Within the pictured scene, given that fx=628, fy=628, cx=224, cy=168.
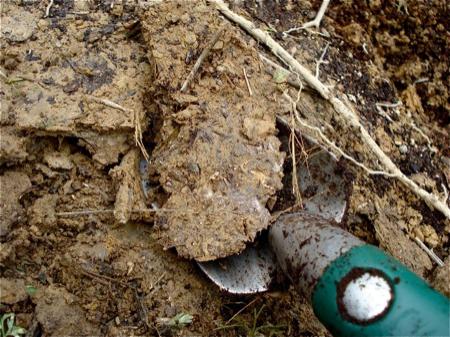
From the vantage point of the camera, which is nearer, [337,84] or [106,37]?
[106,37]

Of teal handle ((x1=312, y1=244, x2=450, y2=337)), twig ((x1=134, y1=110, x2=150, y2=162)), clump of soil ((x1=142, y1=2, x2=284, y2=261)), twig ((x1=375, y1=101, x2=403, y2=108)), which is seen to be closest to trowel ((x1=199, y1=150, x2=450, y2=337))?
teal handle ((x1=312, y1=244, x2=450, y2=337))

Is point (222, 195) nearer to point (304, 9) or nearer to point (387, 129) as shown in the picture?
point (387, 129)

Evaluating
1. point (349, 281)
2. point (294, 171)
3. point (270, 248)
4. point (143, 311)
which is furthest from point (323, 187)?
point (143, 311)

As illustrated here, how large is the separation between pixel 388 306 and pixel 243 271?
49 cm

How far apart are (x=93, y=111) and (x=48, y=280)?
18.6 inches

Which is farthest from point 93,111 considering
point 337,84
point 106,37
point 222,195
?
point 337,84

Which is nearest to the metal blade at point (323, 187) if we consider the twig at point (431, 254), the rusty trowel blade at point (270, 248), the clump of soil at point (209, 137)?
the rusty trowel blade at point (270, 248)

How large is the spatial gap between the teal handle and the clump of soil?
301 mm

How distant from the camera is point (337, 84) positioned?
203cm

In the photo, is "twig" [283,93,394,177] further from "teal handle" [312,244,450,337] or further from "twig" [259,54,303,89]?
"teal handle" [312,244,450,337]

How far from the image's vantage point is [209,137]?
167cm

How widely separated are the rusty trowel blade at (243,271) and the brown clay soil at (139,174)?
2.4 inches

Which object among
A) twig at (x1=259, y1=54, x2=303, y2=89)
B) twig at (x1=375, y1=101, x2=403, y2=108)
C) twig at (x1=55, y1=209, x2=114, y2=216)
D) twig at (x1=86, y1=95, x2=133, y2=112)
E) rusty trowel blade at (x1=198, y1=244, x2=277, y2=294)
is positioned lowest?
rusty trowel blade at (x1=198, y1=244, x2=277, y2=294)

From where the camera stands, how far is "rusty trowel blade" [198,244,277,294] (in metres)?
1.66
